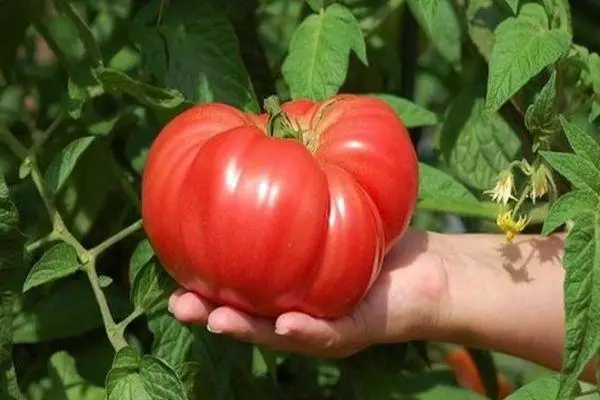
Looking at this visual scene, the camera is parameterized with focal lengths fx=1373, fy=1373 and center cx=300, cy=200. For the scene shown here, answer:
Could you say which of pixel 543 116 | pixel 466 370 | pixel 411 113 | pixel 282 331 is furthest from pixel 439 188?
pixel 466 370

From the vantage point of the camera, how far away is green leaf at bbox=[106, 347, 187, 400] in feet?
3.80

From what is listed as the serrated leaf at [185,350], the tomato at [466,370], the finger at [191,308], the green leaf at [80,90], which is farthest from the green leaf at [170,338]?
the tomato at [466,370]

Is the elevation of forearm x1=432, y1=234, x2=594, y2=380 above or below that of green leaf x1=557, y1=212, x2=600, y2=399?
below

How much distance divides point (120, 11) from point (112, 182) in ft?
1.08

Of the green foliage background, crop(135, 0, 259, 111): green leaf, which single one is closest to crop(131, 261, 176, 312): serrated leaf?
the green foliage background

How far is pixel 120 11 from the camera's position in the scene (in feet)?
5.63

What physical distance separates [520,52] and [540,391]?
0.31 meters

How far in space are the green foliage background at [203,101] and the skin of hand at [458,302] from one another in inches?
1.9

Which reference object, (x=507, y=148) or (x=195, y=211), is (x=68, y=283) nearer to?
(x=195, y=211)

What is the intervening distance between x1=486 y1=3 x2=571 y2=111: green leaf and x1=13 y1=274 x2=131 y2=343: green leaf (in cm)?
47

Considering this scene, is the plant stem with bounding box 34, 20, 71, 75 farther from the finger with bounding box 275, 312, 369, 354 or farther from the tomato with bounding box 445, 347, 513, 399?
the tomato with bounding box 445, 347, 513, 399

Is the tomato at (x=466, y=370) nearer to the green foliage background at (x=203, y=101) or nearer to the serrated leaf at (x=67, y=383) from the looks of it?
the green foliage background at (x=203, y=101)

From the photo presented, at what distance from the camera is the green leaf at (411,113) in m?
1.42

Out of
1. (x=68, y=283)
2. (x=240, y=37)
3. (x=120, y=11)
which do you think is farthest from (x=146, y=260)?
(x=120, y=11)
